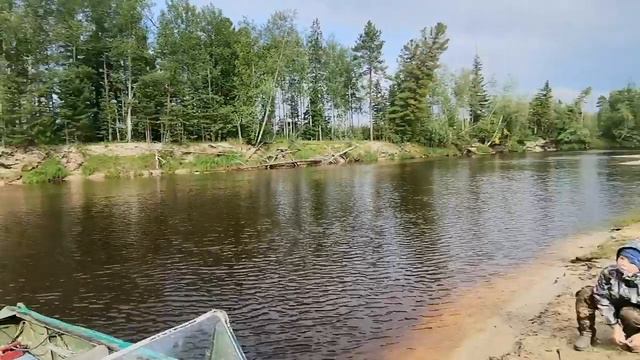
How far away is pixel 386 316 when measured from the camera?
13625 millimetres

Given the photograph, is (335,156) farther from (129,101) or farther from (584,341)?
(584,341)

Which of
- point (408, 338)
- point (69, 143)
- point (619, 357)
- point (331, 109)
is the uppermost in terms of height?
point (331, 109)

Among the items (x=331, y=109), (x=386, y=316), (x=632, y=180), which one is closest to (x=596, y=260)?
(x=386, y=316)

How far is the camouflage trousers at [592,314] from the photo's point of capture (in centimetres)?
844

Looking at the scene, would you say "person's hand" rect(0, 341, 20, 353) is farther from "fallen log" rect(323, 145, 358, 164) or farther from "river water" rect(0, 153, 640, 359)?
"fallen log" rect(323, 145, 358, 164)

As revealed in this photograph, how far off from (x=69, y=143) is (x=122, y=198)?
2763 centimetres

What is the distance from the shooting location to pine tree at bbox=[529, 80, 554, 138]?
399 feet

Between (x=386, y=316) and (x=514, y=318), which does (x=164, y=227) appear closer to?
(x=386, y=316)

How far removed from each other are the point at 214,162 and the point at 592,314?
203ft

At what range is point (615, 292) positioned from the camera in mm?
8430

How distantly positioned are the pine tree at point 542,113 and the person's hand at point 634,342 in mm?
123389

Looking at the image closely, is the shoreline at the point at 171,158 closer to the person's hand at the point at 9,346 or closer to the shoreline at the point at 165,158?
the shoreline at the point at 165,158

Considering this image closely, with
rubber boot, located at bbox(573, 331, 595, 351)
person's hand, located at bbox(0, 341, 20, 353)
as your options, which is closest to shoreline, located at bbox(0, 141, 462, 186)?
person's hand, located at bbox(0, 341, 20, 353)

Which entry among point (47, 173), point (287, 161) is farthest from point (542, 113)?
point (47, 173)
